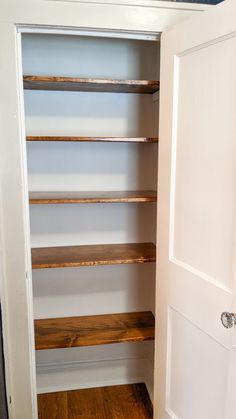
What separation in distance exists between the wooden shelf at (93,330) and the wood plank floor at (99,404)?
52 cm

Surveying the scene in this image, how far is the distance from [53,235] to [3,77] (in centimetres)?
95

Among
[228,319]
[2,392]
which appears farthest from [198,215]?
[2,392]

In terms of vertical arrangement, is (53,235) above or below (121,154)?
below

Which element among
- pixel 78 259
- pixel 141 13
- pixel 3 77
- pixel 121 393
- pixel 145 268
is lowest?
pixel 121 393

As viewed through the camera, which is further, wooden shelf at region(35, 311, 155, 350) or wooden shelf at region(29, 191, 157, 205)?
wooden shelf at region(35, 311, 155, 350)

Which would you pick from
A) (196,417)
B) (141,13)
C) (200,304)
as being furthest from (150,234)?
(141,13)

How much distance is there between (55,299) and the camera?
6.82ft

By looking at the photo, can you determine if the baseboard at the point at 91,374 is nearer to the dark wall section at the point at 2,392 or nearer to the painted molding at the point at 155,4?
the dark wall section at the point at 2,392

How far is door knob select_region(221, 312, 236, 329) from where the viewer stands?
45.1 inches

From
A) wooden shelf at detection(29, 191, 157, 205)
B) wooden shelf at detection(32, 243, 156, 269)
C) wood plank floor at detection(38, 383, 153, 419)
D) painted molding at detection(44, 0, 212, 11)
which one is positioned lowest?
wood plank floor at detection(38, 383, 153, 419)

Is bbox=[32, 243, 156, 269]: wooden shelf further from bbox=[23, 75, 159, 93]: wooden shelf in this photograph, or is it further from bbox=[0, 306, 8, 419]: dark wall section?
bbox=[23, 75, 159, 93]: wooden shelf

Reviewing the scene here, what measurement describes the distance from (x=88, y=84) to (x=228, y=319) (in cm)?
125

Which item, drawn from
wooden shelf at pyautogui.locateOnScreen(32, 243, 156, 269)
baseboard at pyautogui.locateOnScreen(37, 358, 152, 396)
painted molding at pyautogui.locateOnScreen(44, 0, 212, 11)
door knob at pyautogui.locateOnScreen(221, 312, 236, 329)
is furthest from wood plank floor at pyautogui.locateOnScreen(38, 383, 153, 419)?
painted molding at pyautogui.locateOnScreen(44, 0, 212, 11)

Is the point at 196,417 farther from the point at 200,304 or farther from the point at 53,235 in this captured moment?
the point at 53,235
